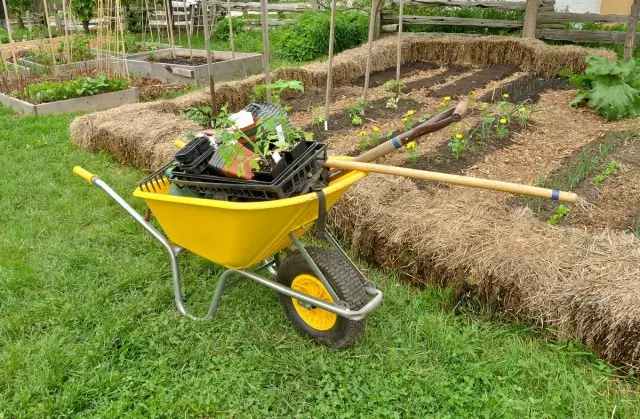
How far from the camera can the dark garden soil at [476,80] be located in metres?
6.06

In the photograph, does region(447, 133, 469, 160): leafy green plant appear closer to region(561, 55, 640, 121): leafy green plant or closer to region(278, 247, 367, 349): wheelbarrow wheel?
region(561, 55, 640, 121): leafy green plant

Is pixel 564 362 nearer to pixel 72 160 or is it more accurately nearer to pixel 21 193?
pixel 21 193

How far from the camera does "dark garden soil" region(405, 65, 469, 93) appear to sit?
6387 millimetres

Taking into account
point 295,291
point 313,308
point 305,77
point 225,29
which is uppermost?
point 225,29

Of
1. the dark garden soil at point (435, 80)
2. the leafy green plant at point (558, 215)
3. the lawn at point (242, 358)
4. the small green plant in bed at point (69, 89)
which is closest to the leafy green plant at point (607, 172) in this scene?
the leafy green plant at point (558, 215)

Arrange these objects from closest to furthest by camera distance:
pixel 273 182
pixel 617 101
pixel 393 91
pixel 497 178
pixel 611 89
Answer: pixel 273 182 → pixel 497 178 → pixel 617 101 → pixel 611 89 → pixel 393 91

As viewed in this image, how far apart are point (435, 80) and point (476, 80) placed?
1.64 ft

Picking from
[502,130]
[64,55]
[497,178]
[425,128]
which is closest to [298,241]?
[425,128]

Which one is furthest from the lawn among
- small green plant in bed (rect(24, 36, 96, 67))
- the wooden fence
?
the wooden fence

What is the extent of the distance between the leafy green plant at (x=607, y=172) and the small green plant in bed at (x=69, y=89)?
18.0ft

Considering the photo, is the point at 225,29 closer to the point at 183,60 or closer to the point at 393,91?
the point at 183,60

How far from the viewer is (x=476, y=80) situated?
6.58 meters

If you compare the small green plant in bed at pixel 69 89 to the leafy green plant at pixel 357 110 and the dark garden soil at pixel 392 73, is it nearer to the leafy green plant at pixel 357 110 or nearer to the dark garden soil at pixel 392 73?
the dark garden soil at pixel 392 73

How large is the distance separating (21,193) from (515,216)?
11.6ft
